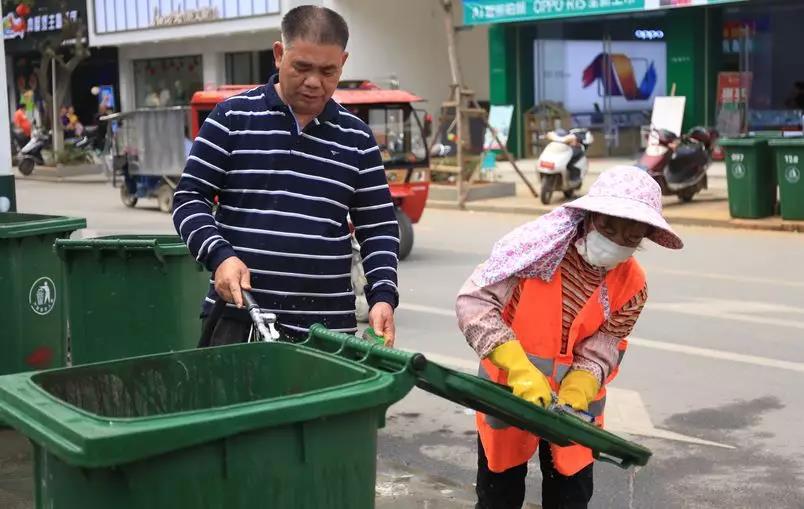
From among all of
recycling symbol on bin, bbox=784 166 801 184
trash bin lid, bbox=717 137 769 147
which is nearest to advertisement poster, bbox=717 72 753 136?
trash bin lid, bbox=717 137 769 147

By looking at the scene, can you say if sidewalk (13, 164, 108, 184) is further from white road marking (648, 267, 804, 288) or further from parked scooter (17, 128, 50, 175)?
white road marking (648, 267, 804, 288)

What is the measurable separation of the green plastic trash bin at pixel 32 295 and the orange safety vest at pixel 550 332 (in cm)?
284

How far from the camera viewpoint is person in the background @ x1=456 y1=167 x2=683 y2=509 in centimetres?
335

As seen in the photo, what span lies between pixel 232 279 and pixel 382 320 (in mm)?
457

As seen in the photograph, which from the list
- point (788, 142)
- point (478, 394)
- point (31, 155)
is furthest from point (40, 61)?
point (478, 394)

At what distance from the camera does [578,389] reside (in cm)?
343

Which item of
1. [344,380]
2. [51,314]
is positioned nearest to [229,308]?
[344,380]

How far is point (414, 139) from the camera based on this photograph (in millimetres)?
13359

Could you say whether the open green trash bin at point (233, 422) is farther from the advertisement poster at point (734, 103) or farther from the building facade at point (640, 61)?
the advertisement poster at point (734, 103)

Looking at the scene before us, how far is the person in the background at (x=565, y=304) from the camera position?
3.35m

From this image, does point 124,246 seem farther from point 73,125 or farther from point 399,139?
point 73,125

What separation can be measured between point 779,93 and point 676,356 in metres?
15.6

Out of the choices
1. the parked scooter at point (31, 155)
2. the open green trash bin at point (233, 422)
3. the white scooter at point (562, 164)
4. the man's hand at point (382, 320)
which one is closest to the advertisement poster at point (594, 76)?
the white scooter at point (562, 164)

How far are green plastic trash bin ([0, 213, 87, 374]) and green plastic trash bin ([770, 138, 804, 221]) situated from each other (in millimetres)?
10139
